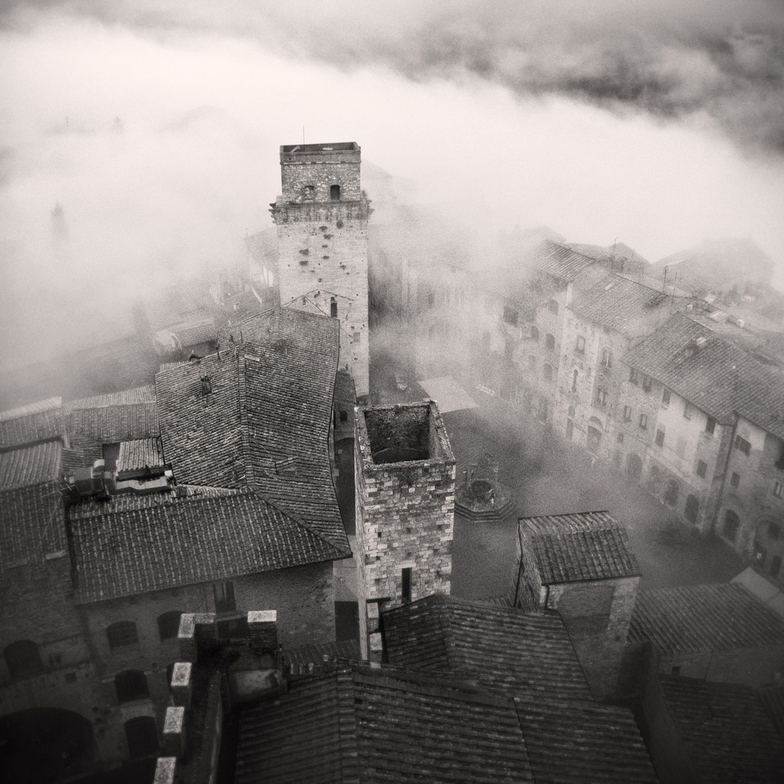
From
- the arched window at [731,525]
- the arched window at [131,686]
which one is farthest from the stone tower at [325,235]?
the arched window at [131,686]

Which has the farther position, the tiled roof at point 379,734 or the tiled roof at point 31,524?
the tiled roof at point 31,524

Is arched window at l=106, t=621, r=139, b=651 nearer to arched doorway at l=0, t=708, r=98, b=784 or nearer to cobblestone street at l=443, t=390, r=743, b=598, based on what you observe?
arched doorway at l=0, t=708, r=98, b=784

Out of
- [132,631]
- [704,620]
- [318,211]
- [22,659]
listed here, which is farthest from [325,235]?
[704,620]

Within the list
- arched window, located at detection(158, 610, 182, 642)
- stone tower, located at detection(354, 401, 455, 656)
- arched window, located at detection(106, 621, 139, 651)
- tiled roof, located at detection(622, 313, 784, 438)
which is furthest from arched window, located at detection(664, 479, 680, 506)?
arched window, located at detection(106, 621, 139, 651)

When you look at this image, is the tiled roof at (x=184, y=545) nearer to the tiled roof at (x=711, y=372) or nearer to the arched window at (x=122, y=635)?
the arched window at (x=122, y=635)

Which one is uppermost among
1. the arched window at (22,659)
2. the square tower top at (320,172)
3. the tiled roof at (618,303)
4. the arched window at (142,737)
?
the square tower top at (320,172)

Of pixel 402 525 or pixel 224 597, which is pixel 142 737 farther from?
pixel 402 525
